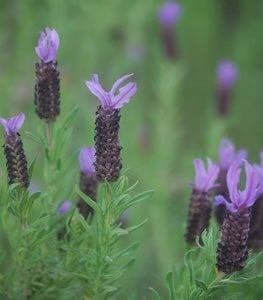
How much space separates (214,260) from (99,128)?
0.30 meters

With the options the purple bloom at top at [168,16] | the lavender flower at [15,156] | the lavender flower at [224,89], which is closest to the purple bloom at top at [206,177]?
the lavender flower at [15,156]

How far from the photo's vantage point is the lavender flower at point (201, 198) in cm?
136

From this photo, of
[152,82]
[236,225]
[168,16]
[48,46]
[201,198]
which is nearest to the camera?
[236,225]

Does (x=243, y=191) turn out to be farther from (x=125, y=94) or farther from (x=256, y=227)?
(x=256, y=227)

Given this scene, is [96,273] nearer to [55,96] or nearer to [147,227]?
[55,96]

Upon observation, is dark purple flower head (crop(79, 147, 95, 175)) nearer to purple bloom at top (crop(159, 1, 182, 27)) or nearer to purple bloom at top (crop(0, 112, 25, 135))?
purple bloom at top (crop(0, 112, 25, 135))

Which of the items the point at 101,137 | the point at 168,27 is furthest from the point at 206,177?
the point at 168,27

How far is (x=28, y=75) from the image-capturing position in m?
3.12

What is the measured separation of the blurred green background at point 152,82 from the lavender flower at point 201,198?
0.59 m

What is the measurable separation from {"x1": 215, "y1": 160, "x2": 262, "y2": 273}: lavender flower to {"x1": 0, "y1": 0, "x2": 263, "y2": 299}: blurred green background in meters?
0.86

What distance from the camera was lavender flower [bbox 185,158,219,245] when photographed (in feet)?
4.47

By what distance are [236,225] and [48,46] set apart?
488 mm

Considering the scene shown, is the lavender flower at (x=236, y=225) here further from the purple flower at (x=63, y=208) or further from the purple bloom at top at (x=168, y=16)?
the purple bloom at top at (x=168, y=16)

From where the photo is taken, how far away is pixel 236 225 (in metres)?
1.11
